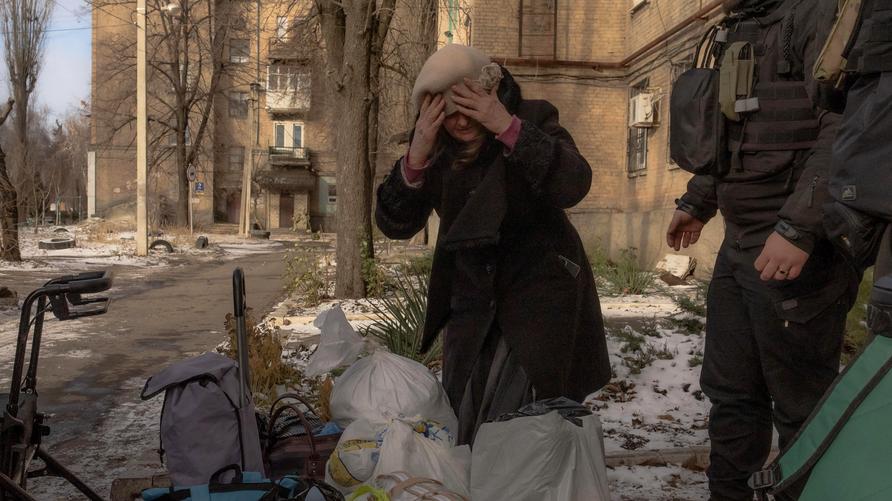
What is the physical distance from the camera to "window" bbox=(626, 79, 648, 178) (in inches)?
618

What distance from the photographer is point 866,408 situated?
1.23 m

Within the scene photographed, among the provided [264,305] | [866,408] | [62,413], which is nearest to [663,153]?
[264,305]

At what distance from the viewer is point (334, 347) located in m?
3.52

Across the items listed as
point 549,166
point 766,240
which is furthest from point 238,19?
point 766,240

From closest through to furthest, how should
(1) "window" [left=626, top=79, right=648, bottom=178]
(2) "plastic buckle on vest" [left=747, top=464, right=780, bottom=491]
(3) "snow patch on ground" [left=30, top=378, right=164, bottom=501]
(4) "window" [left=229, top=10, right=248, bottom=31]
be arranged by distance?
(2) "plastic buckle on vest" [left=747, top=464, right=780, bottom=491] < (3) "snow patch on ground" [left=30, top=378, right=164, bottom=501] < (1) "window" [left=626, top=79, right=648, bottom=178] < (4) "window" [left=229, top=10, right=248, bottom=31]

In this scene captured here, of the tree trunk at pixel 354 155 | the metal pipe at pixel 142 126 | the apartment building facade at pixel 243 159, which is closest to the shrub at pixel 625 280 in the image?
the tree trunk at pixel 354 155

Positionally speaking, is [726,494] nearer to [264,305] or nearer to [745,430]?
[745,430]

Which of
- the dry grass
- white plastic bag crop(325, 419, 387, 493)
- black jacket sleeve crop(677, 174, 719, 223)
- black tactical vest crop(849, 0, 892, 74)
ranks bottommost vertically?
the dry grass

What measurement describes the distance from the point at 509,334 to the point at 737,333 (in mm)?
723

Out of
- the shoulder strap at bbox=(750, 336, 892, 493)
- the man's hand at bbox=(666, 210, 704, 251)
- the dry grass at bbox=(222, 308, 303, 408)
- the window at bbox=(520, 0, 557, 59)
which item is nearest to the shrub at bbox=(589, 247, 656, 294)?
the dry grass at bbox=(222, 308, 303, 408)

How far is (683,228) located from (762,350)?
66 cm

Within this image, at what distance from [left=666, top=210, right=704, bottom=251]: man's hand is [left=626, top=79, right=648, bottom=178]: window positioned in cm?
1307

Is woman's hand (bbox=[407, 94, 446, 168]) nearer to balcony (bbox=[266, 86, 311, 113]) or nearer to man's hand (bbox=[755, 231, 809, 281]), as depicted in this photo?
man's hand (bbox=[755, 231, 809, 281])

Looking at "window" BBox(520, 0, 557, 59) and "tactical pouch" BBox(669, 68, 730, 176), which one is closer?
"tactical pouch" BBox(669, 68, 730, 176)
